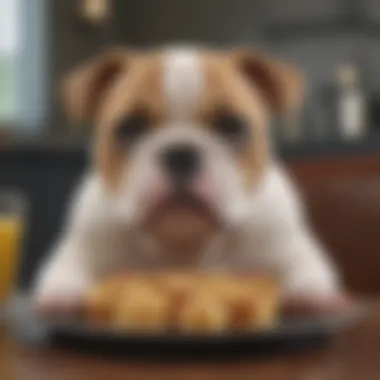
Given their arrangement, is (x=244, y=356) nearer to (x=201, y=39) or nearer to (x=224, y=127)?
(x=224, y=127)

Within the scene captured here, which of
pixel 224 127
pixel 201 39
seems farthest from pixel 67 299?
pixel 201 39

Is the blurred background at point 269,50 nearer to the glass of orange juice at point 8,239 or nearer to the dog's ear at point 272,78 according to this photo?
the dog's ear at point 272,78

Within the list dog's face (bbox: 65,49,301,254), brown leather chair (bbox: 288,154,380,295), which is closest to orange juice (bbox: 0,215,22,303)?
dog's face (bbox: 65,49,301,254)

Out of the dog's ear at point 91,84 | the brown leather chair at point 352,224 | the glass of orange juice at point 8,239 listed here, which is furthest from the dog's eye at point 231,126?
the brown leather chair at point 352,224

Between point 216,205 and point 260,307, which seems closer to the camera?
point 260,307

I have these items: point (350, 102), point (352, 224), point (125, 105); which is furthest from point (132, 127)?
point (350, 102)
